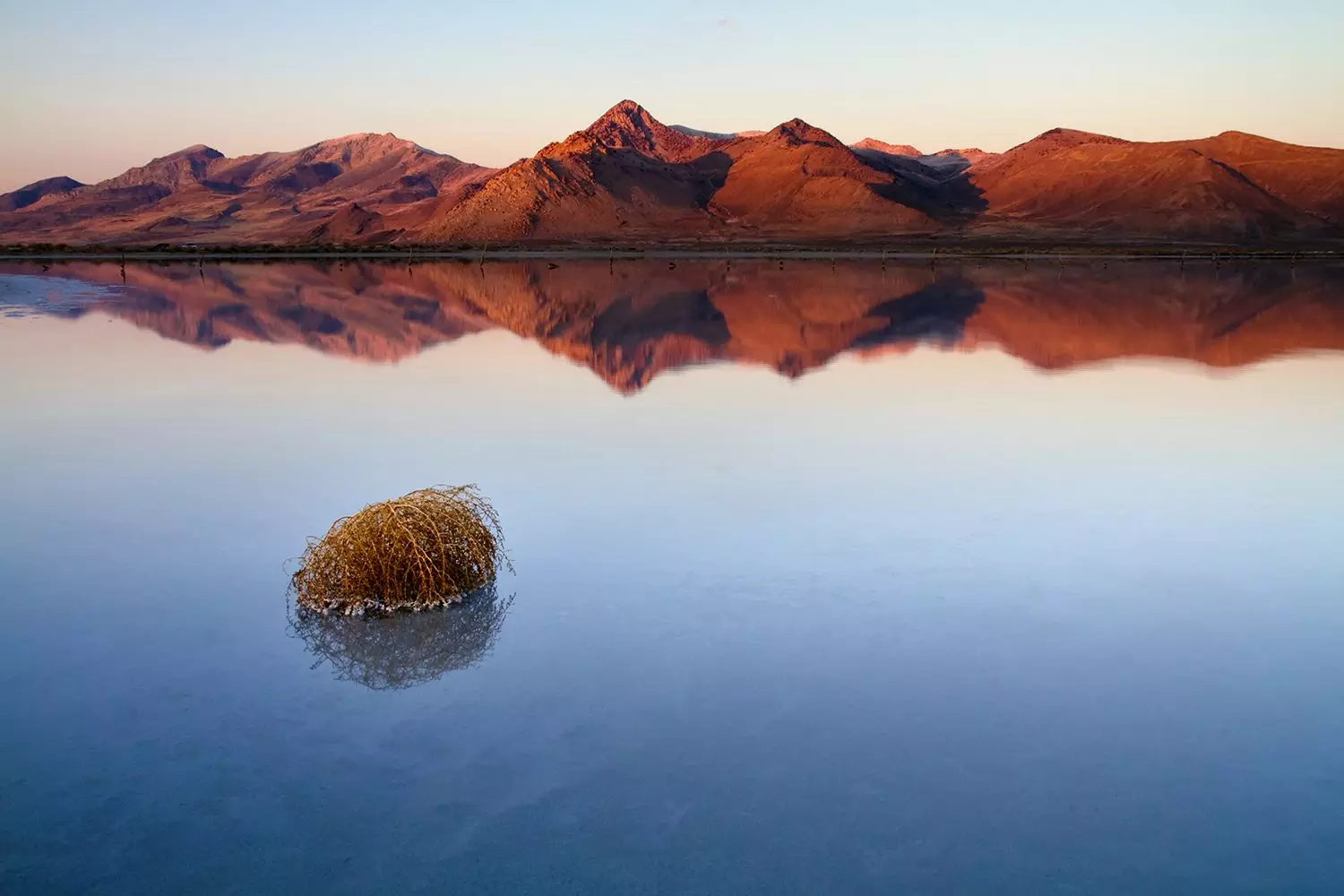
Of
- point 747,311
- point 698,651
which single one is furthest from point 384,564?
point 747,311

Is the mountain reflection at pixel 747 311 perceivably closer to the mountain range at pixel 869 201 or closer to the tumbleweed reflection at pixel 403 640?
the tumbleweed reflection at pixel 403 640

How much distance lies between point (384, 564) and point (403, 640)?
758 millimetres

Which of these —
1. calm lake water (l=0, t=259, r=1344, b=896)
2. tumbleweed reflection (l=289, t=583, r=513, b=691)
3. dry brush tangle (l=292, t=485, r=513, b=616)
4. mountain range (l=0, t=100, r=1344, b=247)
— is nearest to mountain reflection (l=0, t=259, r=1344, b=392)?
calm lake water (l=0, t=259, r=1344, b=896)

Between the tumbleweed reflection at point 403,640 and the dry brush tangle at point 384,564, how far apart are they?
0.12 metres

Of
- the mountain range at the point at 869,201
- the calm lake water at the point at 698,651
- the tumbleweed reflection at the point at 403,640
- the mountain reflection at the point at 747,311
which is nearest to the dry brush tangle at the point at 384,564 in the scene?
the tumbleweed reflection at the point at 403,640

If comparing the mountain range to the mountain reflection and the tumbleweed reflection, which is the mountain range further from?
the tumbleweed reflection

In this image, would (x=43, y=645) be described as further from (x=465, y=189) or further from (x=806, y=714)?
(x=465, y=189)

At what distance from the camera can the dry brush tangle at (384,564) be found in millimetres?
8352

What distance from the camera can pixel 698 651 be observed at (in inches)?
300

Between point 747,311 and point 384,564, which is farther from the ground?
point 384,564

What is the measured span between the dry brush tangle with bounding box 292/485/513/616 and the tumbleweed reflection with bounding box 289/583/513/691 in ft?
0.39

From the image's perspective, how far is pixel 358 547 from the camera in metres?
8.35

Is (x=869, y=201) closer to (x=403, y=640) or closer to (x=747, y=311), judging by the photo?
(x=747, y=311)

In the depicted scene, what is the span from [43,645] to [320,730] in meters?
2.71
